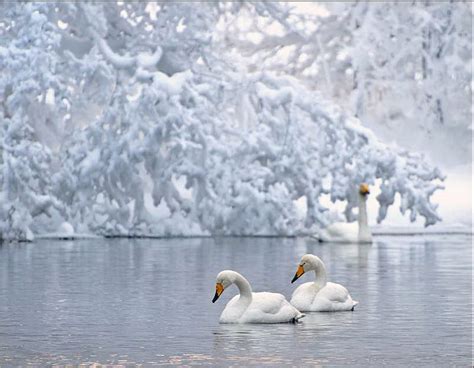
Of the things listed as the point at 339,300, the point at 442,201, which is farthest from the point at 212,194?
the point at 339,300

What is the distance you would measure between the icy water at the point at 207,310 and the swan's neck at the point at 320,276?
0.65 metres

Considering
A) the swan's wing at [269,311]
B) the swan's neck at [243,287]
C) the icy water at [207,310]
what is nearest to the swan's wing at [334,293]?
the icy water at [207,310]

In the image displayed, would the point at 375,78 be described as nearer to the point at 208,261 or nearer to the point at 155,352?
the point at 208,261

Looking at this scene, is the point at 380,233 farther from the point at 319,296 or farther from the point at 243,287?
the point at 243,287

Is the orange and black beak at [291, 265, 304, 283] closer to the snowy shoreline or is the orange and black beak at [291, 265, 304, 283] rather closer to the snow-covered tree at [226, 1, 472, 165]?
the snowy shoreline

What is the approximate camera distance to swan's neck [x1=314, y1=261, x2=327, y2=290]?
22391mm

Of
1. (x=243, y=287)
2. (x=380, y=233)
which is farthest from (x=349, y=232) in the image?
(x=243, y=287)

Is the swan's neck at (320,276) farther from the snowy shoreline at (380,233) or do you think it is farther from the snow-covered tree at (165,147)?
the snowy shoreline at (380,233)

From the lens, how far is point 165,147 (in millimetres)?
45969

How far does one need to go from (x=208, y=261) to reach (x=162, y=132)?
1113 centimetres

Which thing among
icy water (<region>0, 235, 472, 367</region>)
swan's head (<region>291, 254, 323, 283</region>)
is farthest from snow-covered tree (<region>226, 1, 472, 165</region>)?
swan's head (<region>291, 254, 323, 283</region>)

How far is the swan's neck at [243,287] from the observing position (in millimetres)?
20020

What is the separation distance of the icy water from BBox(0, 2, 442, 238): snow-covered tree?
5.48 metres

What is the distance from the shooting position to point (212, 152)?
44250mm
